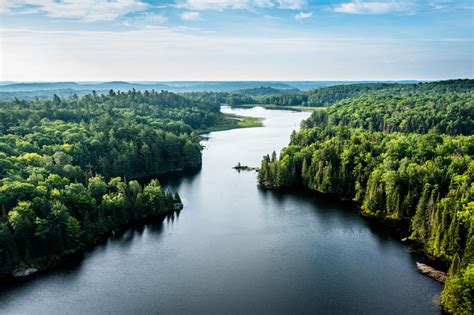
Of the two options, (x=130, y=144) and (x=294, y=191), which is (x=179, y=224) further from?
(x=130, y=144)

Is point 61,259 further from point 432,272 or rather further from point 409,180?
point 409,180

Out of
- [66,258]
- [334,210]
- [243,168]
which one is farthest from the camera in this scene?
[243,168]

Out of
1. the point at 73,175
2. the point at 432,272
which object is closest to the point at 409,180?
the point at 432,272

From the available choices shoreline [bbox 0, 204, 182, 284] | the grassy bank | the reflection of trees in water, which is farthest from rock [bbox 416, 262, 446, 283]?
the grassy bank

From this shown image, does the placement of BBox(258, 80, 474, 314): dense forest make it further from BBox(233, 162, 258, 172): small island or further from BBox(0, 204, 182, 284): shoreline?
BBox(0, 204, 182, 284): shoreline

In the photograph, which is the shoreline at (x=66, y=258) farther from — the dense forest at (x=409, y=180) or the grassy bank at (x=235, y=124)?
the grassy bank at (x=235, y=124)

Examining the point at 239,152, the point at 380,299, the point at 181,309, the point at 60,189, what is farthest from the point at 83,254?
the point at 239,152

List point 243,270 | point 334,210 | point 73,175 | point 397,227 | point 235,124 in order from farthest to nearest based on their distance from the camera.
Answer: point 235,124, point 73,175, point 334,210, point 397,227, point 243,270
